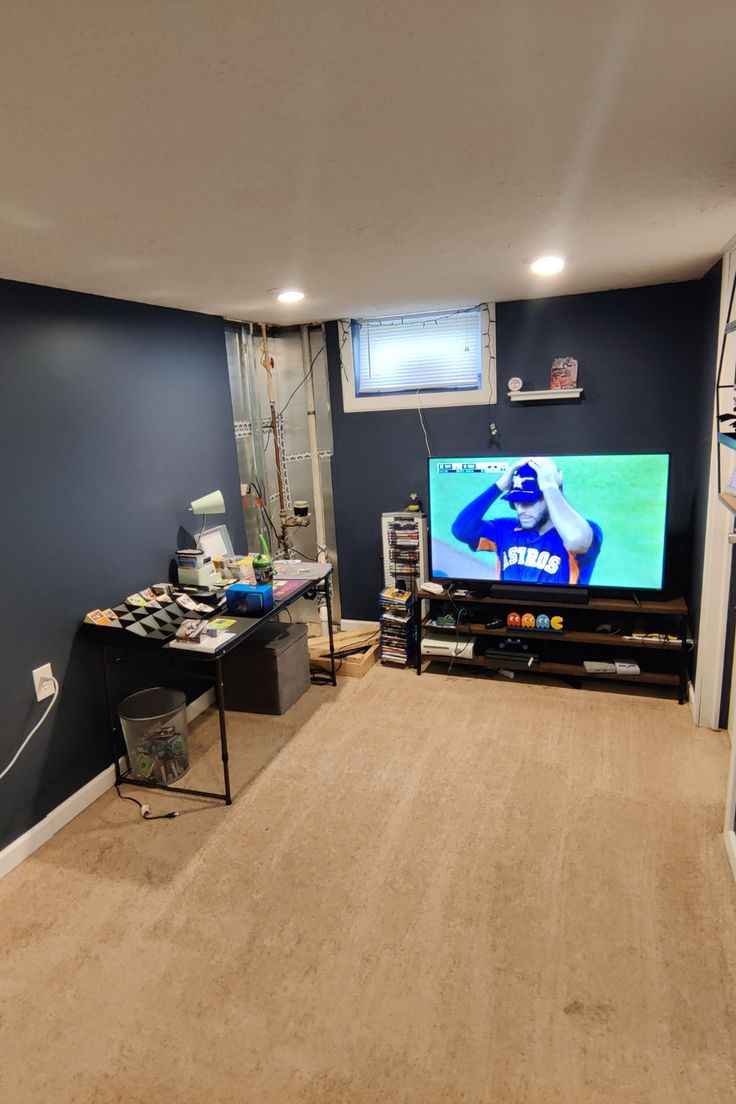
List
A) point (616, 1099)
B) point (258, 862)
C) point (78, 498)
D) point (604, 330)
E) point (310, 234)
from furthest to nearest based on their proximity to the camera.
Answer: point (604, 330)
point (78, 498)
point (258, 862)
point (310, 234)
point (616, 1099)

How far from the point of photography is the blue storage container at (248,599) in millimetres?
3037

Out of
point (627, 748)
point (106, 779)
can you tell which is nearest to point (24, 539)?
point (106, 779)

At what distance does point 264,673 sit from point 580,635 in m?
1.79

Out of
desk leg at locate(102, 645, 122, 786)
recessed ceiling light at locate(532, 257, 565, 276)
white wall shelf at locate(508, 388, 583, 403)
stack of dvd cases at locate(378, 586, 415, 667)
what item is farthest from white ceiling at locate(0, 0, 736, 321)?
stack of dvd cases at locate(378, 586, 415, 667)

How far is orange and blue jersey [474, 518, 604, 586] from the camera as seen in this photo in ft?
11.6

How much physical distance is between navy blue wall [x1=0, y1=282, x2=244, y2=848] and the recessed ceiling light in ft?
6.07

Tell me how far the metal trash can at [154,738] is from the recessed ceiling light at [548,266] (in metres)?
2.61

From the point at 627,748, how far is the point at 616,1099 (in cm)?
169

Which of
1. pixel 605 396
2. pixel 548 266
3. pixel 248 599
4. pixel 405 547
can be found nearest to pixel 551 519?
pixel 605 396

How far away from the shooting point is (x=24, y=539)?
243cm

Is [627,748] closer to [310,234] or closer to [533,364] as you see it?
[533,364]

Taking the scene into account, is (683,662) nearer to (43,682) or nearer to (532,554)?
(532,554)

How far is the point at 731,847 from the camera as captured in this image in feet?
7.39

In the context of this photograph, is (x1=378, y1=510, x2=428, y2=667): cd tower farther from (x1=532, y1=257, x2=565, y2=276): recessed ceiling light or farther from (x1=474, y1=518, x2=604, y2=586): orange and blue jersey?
Answer: (x1=532, y1=257, x2=565, y2=276): recessed ceiling light
